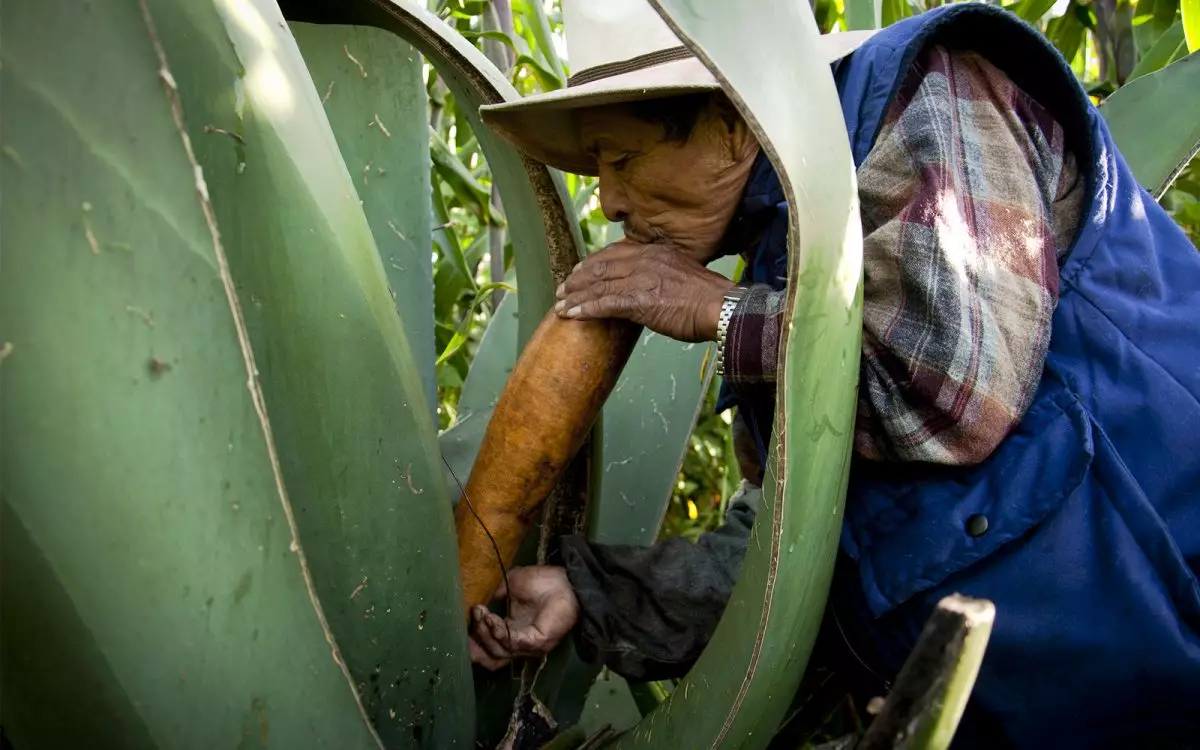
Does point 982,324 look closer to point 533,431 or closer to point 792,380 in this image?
point 792,380

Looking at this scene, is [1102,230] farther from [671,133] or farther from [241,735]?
[241,735]

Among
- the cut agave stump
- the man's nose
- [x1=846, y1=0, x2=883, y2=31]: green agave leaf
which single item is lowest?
the cut agave stump

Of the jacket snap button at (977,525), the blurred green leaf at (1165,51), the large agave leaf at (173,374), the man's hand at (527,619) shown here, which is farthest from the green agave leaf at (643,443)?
the blurred green leaf at (1165,51)

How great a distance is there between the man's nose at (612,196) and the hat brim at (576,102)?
0.16 ft

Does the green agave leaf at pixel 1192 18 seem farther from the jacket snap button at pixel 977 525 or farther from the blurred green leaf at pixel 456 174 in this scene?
the blurred green leaf at pixel 456 174

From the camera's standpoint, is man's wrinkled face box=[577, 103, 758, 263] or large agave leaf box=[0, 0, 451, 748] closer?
large agave leaf box=[0, 0, 451, 748]

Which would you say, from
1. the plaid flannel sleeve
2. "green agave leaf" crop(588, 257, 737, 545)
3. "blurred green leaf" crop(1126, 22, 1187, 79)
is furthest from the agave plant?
"blurred green leaf" crop(1126, 22, 1187, 79)

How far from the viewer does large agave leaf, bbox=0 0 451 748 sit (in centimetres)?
52

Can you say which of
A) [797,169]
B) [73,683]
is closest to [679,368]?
[797,169]

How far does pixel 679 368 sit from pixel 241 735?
71 centimetres

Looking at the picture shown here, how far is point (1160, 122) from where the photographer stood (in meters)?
1.11

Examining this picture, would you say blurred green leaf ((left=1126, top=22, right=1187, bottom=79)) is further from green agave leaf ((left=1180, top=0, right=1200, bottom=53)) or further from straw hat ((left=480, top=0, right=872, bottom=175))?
straw hat ((left=480, top=0, right=872, bottom=175))

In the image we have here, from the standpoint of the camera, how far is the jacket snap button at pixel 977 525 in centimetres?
84

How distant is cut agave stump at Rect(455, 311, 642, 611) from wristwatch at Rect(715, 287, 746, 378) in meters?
0.10
